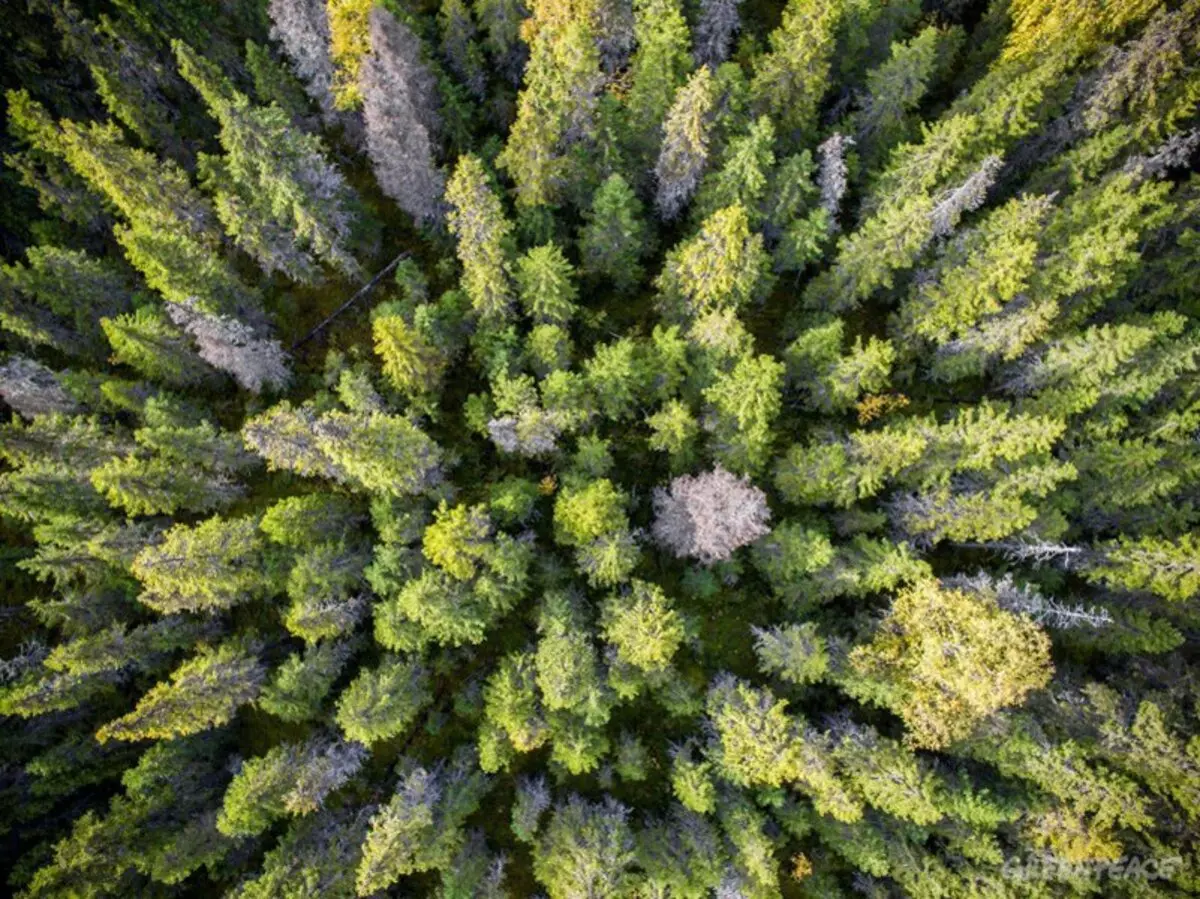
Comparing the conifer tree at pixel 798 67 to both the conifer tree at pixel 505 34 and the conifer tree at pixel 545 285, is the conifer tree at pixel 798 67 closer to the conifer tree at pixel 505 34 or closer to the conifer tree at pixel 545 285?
the conifer tree at pixel 545 285

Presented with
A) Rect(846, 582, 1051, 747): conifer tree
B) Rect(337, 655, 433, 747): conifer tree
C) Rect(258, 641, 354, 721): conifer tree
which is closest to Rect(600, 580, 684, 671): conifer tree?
Rect(846, 582, 1051, 747): conifer tree

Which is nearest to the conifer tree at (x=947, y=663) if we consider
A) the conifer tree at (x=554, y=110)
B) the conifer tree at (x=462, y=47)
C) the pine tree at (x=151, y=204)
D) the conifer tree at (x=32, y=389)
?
the conifer tree at (x=554, y=110)

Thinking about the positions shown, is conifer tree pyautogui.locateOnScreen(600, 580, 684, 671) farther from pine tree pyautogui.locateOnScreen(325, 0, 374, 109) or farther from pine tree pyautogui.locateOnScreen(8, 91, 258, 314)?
pine tree pyautogui.locateOnScreen(325, 0, 374, 109)

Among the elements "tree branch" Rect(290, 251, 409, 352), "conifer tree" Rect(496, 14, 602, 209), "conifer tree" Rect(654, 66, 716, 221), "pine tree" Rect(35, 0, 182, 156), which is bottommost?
"conifer tree" Rect(654, 66, 716, 221)

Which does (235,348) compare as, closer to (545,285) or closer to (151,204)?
(151,204)

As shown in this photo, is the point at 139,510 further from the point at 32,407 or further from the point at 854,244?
the point at 854,244

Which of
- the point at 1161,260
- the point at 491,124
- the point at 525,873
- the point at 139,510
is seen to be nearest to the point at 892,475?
the point at 1161,260

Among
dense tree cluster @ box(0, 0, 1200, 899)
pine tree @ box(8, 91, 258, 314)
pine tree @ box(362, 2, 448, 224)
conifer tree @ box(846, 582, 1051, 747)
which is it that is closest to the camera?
conifer tree @ box(846, 582, 1051, 747)
